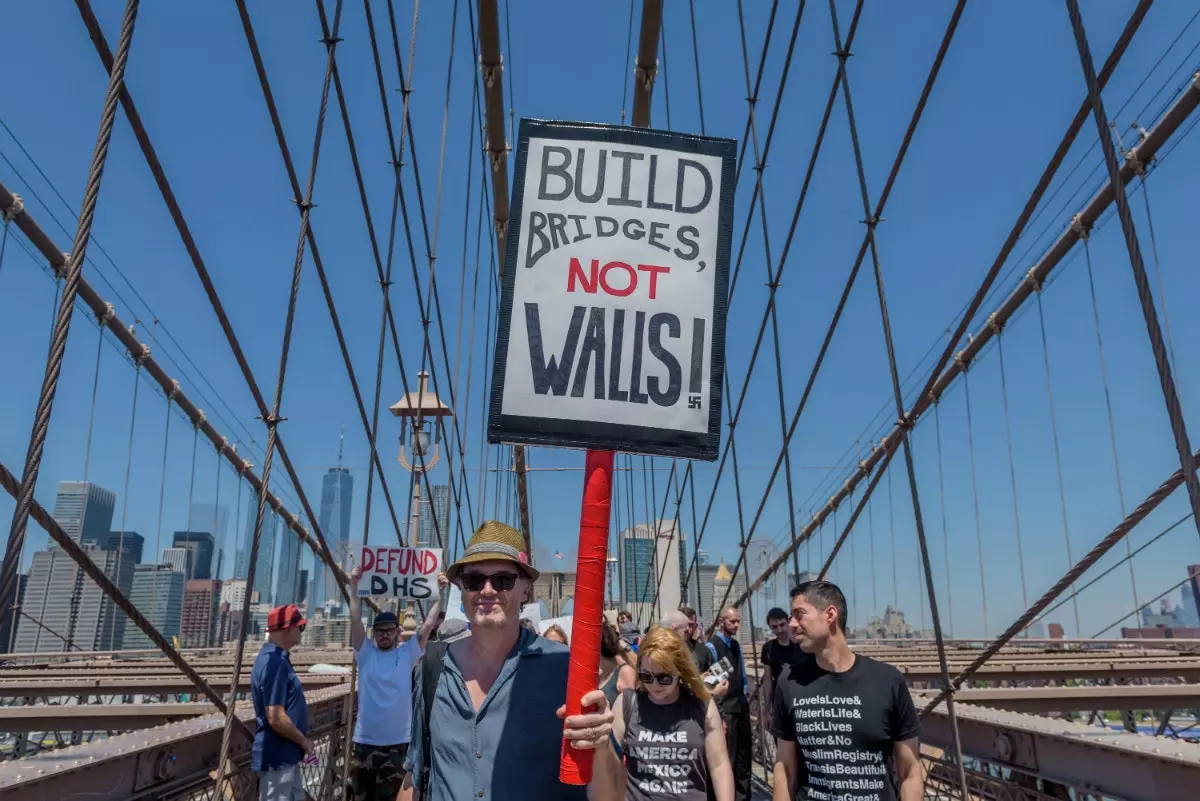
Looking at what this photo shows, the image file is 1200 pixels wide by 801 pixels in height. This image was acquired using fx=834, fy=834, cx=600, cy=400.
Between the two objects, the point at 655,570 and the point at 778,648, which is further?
the point at 655,570

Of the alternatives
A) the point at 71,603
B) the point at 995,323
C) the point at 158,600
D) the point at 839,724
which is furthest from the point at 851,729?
the point at 158,600

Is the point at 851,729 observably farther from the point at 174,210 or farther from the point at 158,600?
the point at 158,600

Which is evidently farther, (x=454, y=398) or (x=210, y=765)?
(x=454, y=398)

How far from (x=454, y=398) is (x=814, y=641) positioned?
11.4 meters

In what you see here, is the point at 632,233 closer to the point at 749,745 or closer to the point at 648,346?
the point at 648,346

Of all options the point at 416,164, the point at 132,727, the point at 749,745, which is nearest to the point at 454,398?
the point at 416,164

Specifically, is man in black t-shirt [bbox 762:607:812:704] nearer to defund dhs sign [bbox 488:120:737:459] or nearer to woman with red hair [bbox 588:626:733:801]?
woman with red hair [bbox 588:626:733:801]

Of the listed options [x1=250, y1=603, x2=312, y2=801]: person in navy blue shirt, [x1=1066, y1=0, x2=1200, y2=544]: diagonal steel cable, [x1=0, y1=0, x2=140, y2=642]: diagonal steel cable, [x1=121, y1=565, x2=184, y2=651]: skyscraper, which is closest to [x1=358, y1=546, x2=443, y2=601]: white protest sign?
[x1=250, y1=603, x2=312, y2=801]: person in navy blue shirt

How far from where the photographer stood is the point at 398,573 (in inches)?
319

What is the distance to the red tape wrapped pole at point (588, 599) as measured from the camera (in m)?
1.77

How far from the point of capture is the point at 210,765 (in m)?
4.48

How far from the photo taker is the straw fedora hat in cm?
209

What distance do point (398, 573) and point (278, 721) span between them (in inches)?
153

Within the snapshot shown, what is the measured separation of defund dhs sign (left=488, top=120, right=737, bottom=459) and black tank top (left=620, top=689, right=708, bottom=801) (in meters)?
1.64
